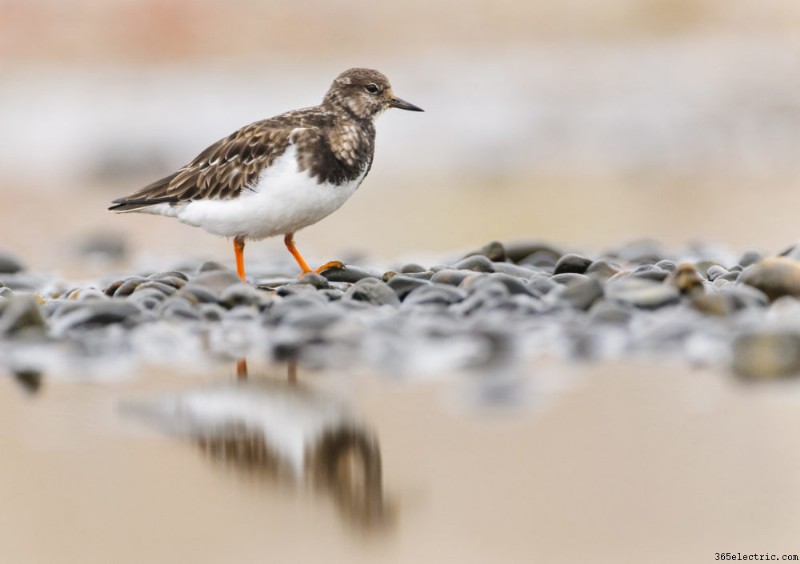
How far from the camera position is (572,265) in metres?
6.57

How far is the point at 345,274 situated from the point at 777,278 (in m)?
2.38

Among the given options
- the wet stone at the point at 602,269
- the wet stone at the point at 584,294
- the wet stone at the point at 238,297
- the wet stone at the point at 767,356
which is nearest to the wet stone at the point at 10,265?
the wet stone at the point at 238,297

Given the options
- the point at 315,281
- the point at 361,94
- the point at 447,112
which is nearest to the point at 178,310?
the point at 315,281

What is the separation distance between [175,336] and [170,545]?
2.17 m

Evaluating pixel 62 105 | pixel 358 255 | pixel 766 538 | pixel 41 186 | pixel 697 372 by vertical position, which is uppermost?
pixel 62 105

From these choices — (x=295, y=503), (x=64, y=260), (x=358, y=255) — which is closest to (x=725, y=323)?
(x=295, y=503)

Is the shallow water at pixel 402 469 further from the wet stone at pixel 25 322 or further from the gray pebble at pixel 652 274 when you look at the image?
the gray pebble at pixel 652 274

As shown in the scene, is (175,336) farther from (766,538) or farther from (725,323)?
(766,538)

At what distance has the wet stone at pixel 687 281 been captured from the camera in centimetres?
551

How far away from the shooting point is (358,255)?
897cm

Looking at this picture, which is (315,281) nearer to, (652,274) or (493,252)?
(493,252)

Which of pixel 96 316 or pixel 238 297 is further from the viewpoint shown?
pixel 238 297

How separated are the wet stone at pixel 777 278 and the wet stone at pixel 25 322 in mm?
3346

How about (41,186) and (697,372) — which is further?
(41,186)
